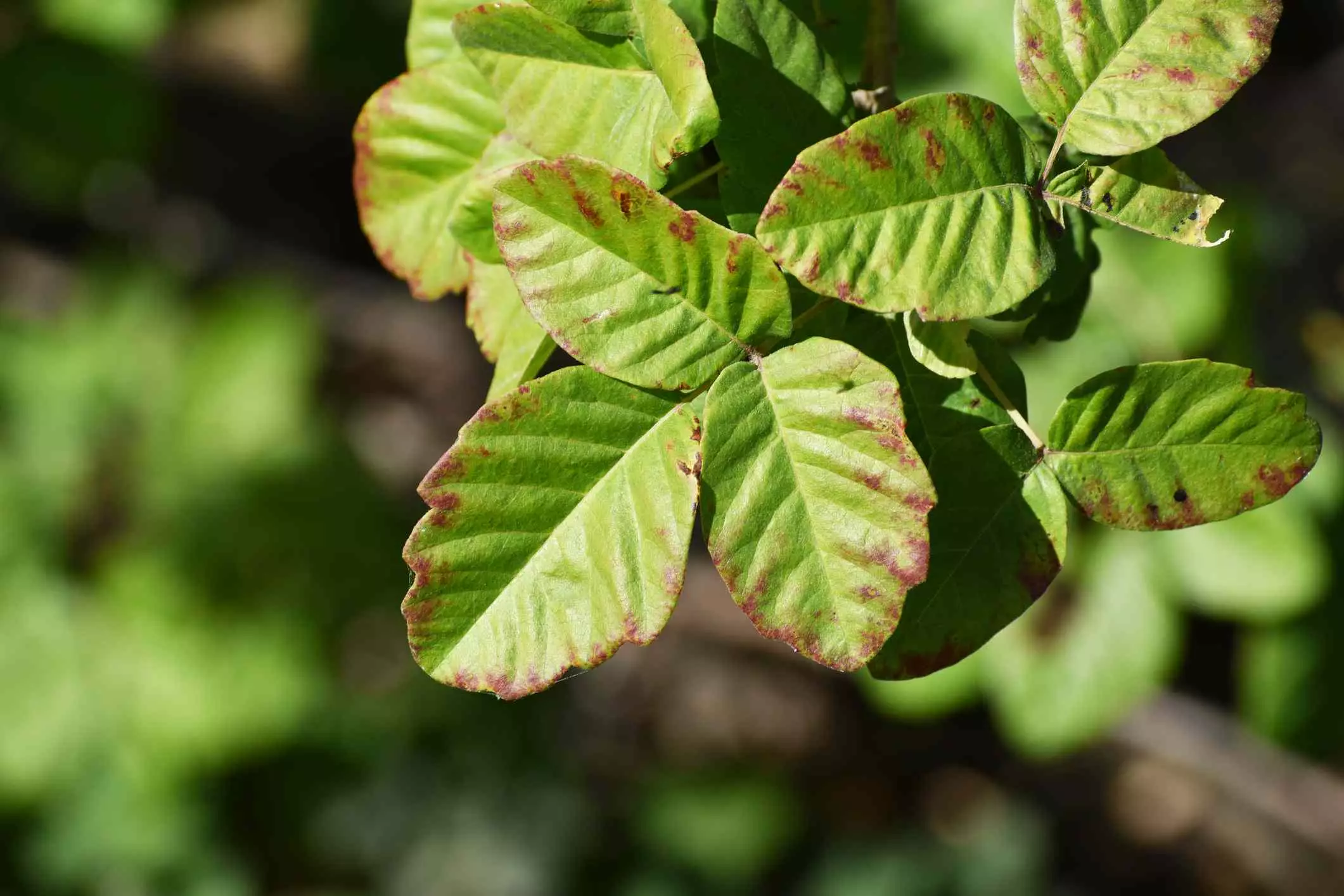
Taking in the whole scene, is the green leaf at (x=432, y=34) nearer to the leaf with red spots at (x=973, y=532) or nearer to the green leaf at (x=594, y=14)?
the green leaf at (x=594, y=14)

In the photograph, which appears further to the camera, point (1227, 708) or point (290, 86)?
point (290, 86)

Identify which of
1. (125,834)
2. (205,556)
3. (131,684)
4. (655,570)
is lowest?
(125,834)

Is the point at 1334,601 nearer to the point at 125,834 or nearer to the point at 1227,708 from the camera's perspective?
the point at 1227,708

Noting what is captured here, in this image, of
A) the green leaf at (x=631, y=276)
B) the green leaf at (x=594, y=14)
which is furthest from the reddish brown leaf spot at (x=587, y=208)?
the green leaf at (x=594, y=14)

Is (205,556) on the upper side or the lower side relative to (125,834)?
upper

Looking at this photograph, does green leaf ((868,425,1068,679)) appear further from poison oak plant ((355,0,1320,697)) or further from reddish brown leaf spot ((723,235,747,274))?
reddish brown leaf spot ((723,235,747,274))

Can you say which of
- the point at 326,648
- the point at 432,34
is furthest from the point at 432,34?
the point at 326,648

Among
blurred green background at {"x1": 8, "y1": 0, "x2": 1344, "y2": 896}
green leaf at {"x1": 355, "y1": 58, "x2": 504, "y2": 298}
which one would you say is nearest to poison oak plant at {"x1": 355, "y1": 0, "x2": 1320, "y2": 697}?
green leaf at {"x1": 355, "y1": 58, "x2": 504, "y2": 298}

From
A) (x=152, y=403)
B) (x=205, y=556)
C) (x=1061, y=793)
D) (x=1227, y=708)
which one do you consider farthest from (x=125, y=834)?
(x=1227, y=708)

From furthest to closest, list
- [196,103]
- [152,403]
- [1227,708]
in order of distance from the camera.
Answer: [196,103]
[152,403]
[1227,708]
